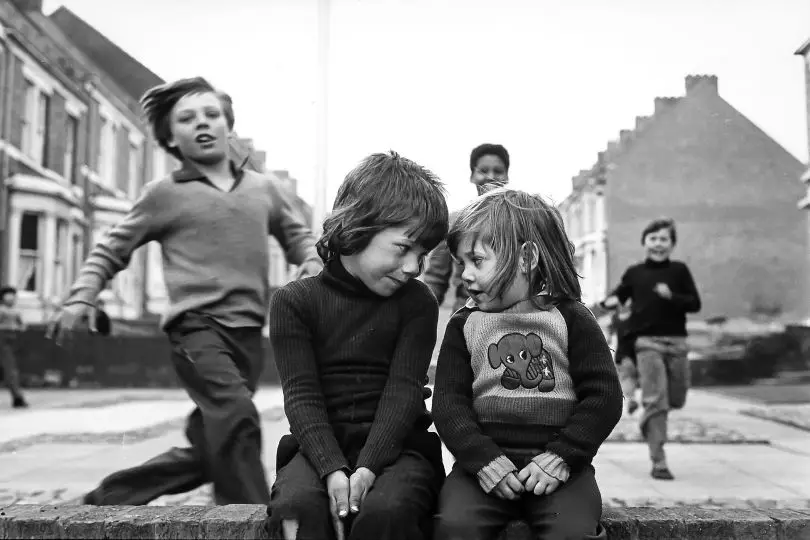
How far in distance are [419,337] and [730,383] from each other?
646 cm

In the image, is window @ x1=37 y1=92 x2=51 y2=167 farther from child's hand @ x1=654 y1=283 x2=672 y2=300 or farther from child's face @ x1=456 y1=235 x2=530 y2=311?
child's face @ x1=456 y1=235 x2=530 y2=311

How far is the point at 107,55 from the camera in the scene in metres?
5.77

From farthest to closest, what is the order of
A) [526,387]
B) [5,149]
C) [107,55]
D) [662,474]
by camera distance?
[5,149] → [107,55] → [662,474] → [526,387]

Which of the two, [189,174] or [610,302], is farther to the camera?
[610,302]

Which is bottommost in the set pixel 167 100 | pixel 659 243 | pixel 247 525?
pixel 247 525

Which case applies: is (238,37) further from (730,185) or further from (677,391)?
(730,185)

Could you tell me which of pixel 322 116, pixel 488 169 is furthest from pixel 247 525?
pixel 322 116

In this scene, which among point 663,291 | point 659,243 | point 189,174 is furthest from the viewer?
point 659,243

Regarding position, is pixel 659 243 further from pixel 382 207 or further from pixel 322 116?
pixel 382 207

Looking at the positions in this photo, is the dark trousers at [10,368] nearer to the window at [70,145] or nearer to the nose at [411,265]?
the window at [70,145]

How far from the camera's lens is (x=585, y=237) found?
20.0 ft

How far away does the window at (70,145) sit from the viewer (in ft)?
23.1

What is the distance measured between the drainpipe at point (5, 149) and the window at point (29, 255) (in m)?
0.14

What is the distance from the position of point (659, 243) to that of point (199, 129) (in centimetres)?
233
